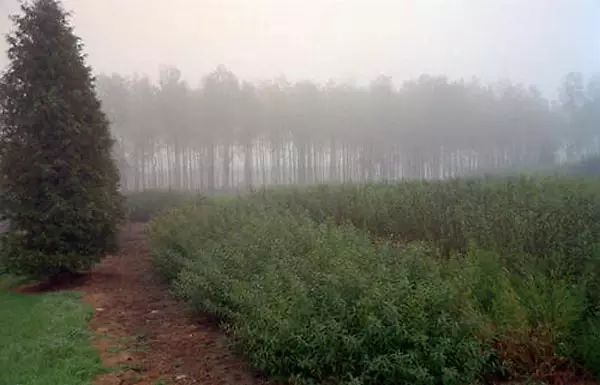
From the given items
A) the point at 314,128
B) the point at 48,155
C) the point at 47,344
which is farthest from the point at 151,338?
the point at 314,128

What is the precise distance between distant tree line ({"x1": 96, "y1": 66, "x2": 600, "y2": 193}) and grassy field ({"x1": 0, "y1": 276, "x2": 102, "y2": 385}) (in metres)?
28.2

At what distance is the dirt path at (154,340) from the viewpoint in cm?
510

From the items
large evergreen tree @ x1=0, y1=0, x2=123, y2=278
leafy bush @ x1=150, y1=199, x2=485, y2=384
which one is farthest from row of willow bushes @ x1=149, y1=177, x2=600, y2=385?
large evergreen tree @ x1=0, y1=0, x2=123, y2=278

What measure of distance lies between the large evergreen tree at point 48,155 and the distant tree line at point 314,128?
25.3 meters

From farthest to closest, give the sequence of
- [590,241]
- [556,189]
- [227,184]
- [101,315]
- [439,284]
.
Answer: [227,184]
[556,189]
[101,315]
[590,241]
[439,284]

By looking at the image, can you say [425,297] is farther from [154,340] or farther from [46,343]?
[46,343]

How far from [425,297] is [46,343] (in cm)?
442

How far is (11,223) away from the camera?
10922 mm

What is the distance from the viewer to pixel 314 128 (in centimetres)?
4059

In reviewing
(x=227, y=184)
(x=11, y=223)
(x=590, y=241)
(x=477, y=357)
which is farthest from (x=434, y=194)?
(x=227, y=184)

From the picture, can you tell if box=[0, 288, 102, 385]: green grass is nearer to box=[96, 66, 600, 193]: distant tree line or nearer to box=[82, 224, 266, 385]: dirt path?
box=[82, 224, 266, 385]: dirt path

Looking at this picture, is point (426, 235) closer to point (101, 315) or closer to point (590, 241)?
point (590, 241)

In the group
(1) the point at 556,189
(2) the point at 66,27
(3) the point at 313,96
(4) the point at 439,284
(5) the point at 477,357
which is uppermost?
(3) the point at 313,96

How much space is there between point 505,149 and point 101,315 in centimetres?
3698
